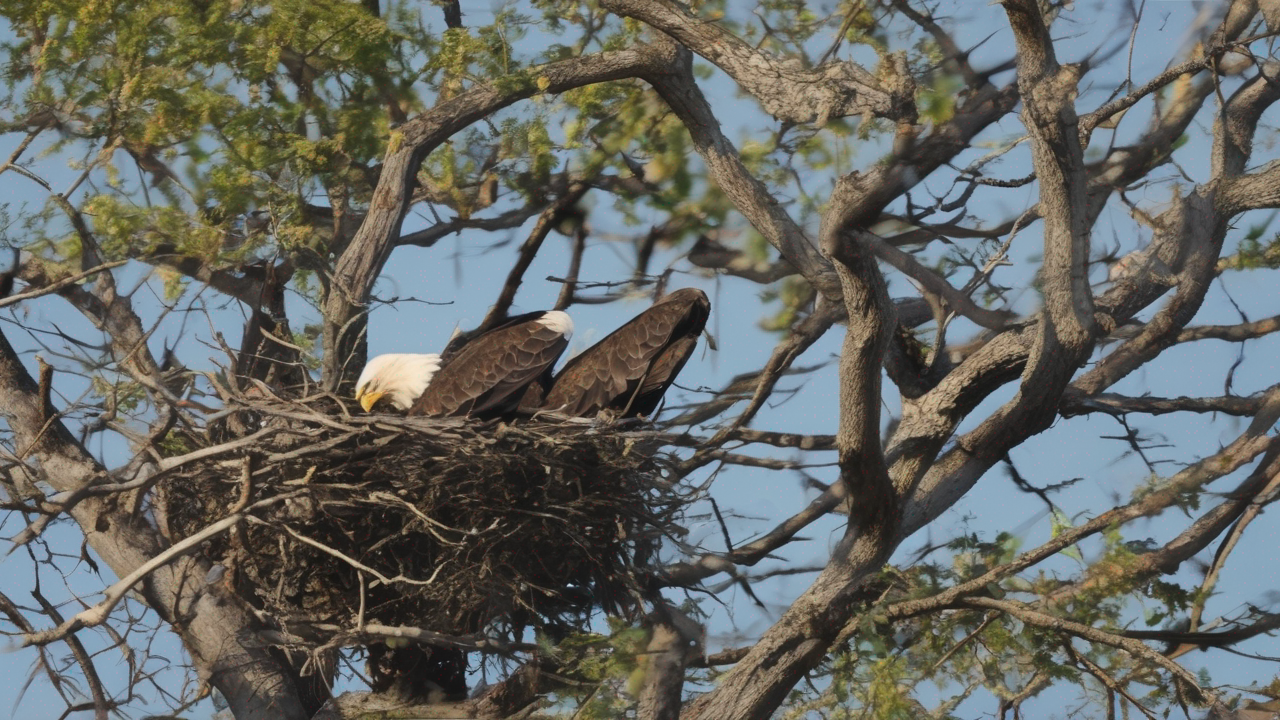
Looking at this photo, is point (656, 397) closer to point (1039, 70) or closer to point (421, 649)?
point (421, 649)

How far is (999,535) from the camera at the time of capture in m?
6.10

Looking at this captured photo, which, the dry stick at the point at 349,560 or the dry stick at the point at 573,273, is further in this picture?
the dry stick at the point at 573,273

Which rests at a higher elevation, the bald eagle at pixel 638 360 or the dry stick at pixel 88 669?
the bald eagle at pixel 638 360

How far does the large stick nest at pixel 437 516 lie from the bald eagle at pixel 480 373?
2.00 feet

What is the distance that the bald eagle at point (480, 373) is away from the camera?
6805 mm

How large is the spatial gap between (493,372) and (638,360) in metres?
0.74

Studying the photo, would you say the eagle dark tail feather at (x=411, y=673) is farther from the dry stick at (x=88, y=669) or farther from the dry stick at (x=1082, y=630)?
the dry stick at (x=1082, y=630)

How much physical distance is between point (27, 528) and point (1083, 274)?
176 inches

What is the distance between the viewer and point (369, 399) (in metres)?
6.87

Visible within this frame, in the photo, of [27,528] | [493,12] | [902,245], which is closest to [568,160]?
[493,12]

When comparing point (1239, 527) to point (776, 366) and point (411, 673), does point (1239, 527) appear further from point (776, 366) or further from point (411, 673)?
point (411, 673)

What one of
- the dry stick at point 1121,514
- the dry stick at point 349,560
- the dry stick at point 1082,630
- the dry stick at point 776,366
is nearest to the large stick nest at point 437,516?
the dry stick at point 349,560

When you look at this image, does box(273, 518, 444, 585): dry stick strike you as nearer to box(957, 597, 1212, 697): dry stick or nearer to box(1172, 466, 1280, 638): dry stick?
box(957, 597, 1212, 697): dry stick

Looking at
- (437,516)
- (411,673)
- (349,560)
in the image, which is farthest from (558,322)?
(349,560)
